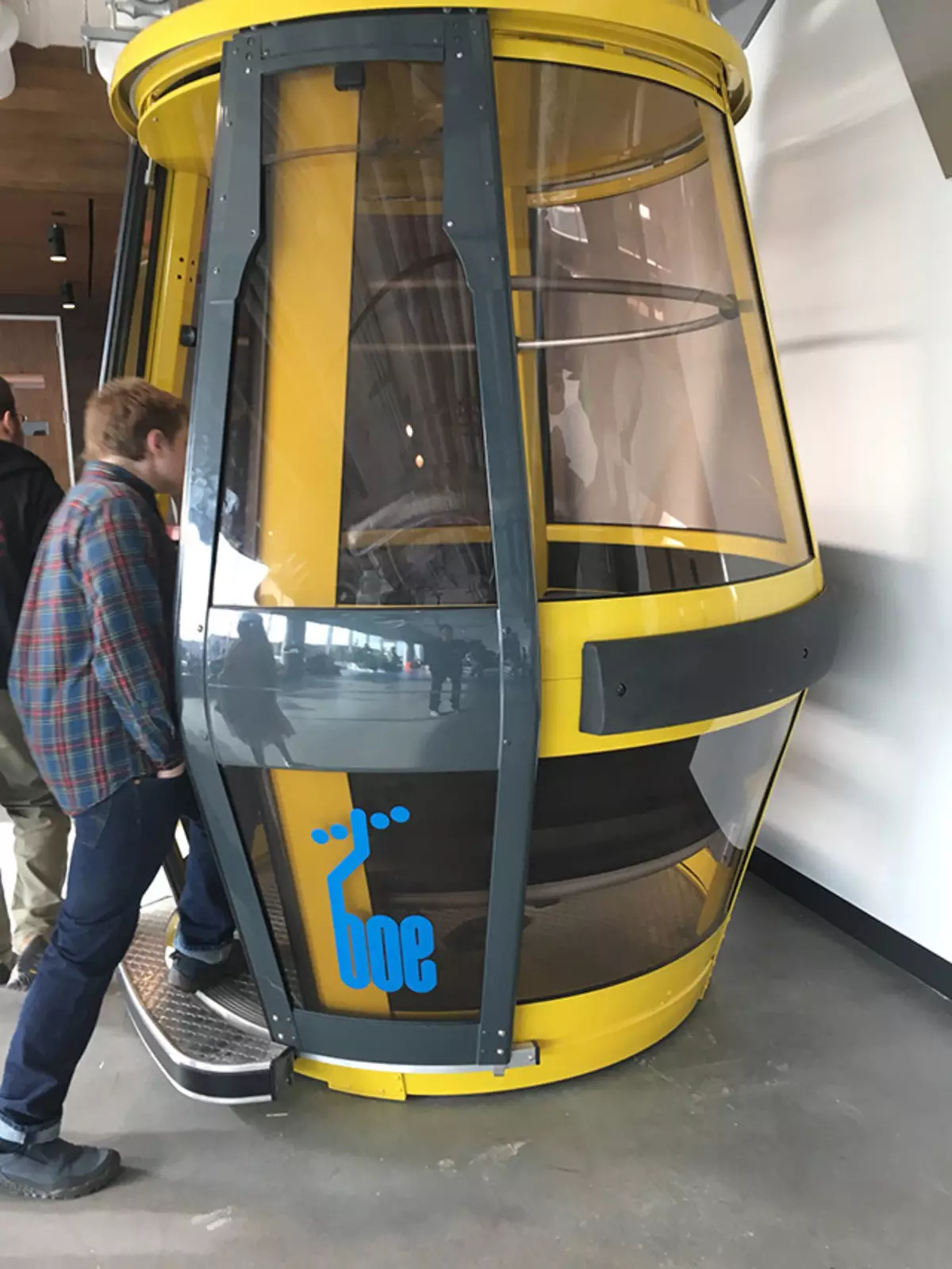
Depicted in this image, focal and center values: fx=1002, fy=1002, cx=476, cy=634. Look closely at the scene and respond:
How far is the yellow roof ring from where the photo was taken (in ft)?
5.70

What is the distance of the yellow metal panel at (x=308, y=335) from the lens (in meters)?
1.83

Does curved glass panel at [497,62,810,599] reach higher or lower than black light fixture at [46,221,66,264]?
lower

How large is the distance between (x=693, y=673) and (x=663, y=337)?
0.90 m

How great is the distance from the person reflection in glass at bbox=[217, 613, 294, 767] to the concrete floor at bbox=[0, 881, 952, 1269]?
854 millimetres

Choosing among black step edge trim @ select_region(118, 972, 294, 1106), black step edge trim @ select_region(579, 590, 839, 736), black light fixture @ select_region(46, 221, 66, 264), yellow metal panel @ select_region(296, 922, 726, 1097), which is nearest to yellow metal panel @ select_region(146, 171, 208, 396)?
black step edge trim @ select_region(579, 590, 839, 736)

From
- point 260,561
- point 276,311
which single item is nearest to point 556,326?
point 276,311

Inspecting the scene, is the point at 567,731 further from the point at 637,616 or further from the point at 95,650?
the point at 95,650

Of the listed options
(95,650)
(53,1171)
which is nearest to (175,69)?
(95,650)

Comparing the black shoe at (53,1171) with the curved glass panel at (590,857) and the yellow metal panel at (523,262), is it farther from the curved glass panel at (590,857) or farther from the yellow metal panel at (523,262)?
the yellow metal panel at (523,262)

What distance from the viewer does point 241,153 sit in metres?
1.80

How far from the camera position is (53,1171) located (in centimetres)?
190

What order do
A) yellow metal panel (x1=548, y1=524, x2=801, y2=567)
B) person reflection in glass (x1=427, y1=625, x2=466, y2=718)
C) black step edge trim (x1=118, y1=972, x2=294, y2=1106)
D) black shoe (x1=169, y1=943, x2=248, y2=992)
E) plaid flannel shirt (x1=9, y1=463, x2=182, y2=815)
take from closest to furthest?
person reflection in glass (x1=427, y1=625, x2=466, y2=718) < plaid flannel shirt (x1=9, y1=463, x2=182, y2=815) < black step edge trim (x1=118, y1=972, x2=294, y2=1106) < yellow metal panel (x1=548, y1=524, x2=801, y2=567) < black shoe (x1=169, y1=943, x2=248, y2=992)

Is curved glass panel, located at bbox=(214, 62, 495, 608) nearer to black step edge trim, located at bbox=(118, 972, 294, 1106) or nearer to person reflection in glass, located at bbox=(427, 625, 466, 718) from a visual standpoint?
person reflection in glass, located at bbox=(427, 625, 466, 718)

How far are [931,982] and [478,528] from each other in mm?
1795
